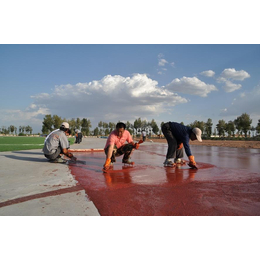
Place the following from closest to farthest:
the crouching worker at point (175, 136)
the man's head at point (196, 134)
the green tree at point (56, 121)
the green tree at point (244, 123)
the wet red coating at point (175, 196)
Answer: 1. the wet red coating at point (175, 196)
2. the man's head at point (196, 134)
3. the crouching worker at point (175, 136)
4. the green tree at point (244, 123)
5. the green tree at point (56, 121)

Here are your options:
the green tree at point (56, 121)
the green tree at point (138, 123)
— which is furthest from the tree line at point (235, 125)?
the green tree at point (56, 121)

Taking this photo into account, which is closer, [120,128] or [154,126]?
[120,128]

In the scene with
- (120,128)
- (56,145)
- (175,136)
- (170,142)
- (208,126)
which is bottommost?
(56,145)

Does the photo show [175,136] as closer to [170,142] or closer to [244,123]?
[170,142]

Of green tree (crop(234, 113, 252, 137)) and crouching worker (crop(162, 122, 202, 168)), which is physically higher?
green tree (crop(234, 113, 252, 137))

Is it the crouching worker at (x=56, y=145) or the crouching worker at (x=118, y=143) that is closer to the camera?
the crouching worker at (x=118, y=143)

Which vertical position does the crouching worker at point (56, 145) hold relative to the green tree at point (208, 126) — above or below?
below

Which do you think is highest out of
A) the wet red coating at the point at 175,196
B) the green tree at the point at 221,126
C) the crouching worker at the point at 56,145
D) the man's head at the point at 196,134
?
the green tree at the point at 221,126

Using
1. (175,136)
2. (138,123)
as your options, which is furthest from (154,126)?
(175,136)

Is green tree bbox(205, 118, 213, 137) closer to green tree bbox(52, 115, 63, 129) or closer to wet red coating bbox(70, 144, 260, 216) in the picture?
green tree bbox(52, 115, 63, 129)

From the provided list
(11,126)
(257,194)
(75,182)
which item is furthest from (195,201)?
(11,126)

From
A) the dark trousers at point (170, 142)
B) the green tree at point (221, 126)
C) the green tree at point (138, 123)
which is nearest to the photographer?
the dark trousers at point (170, 142)

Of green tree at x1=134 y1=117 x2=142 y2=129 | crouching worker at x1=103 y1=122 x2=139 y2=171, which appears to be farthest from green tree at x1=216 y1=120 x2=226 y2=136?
crouching worker at x1=103 y1=122 x2=139 y2=171

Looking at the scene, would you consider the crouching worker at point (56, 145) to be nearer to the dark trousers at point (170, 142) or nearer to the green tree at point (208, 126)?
the dark trousers at point (170, 142)
